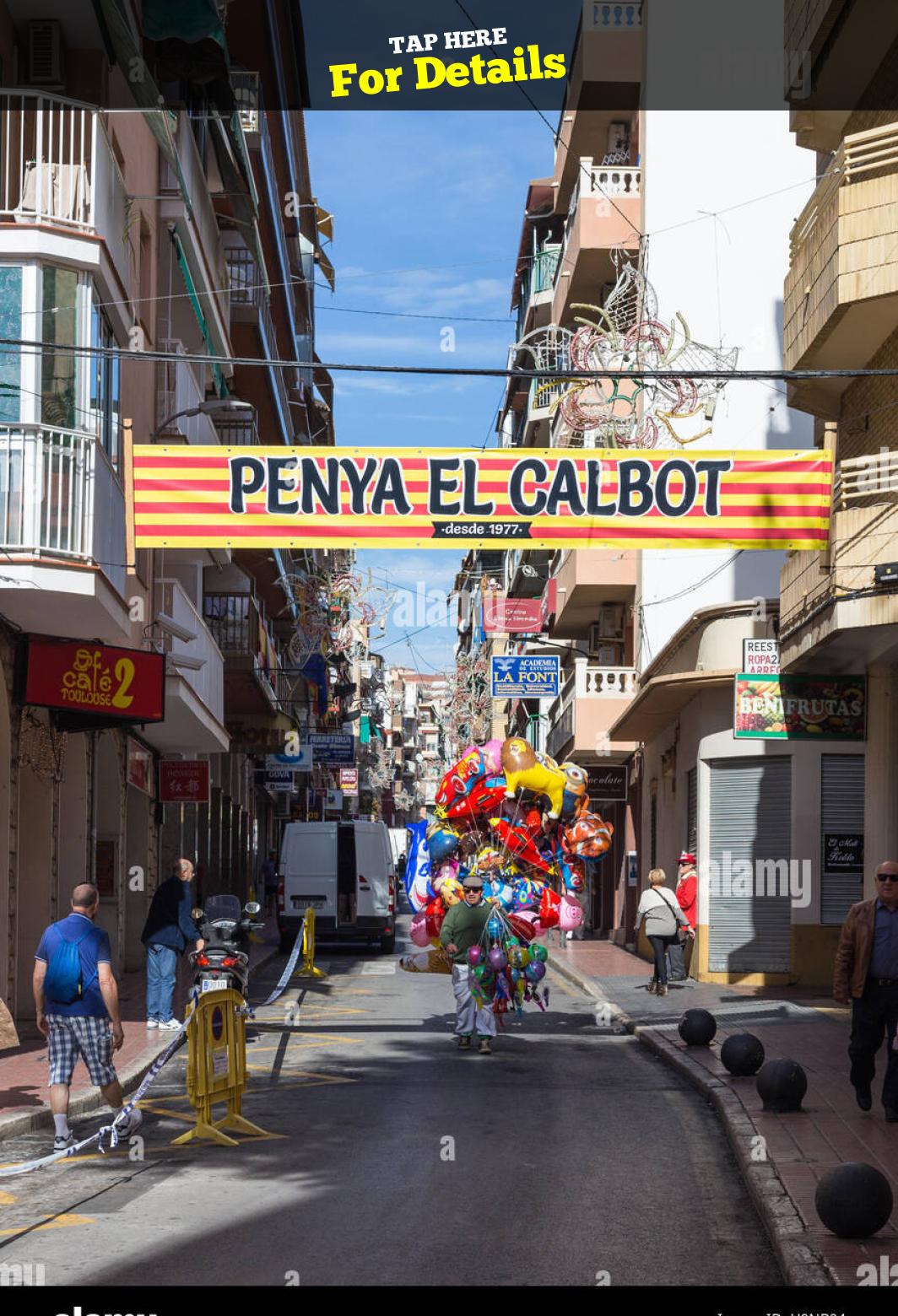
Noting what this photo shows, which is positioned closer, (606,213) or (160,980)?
(160,980)

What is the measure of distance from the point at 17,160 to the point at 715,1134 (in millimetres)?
11428

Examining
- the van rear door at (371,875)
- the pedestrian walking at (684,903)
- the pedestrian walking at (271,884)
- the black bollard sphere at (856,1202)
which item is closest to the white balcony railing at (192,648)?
the van rear door at (371,875)

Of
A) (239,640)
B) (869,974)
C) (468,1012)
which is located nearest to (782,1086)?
(869,974)

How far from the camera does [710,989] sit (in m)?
25.3

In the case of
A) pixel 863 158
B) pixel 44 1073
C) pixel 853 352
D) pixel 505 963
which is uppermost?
pixel 863 158

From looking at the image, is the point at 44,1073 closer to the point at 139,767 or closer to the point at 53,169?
the point at 53,169

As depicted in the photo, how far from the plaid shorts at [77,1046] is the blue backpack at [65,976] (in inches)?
5.4

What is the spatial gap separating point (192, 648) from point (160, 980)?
9.44 metres

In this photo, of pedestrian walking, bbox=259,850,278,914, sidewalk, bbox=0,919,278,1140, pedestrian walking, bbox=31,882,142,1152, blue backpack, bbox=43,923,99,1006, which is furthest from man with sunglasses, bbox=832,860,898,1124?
pedestrian walking, bbox=259,850,278,914

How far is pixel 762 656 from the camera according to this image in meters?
21.6

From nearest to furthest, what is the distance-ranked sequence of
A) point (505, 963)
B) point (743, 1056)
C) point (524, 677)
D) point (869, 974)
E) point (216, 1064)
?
point (216, 1064) < point (869, 974) < point (743, 1056) < point (505, 963) < point (524, 677)

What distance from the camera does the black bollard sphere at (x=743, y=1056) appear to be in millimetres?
14492

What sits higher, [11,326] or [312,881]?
[11,326]

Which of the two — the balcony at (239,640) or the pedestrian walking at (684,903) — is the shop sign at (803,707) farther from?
the balcony at (239,640)
